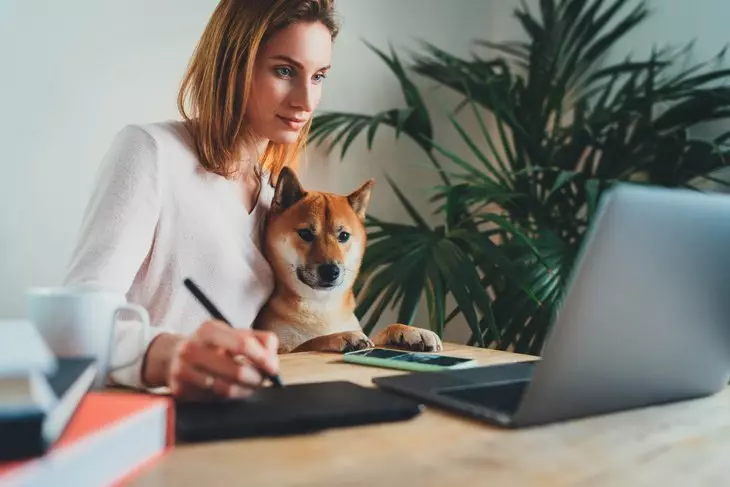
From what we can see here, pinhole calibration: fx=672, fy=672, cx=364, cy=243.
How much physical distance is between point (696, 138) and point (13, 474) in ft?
6.37

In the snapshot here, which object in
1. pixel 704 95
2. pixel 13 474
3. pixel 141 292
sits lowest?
pixel 141 292

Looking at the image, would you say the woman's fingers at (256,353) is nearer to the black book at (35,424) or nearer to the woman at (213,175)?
the black book at (35,424)

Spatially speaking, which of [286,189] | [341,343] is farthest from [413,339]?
[286,189]

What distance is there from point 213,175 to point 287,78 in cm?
22

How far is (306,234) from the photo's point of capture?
1.25 m

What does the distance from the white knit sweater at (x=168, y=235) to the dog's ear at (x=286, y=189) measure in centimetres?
4

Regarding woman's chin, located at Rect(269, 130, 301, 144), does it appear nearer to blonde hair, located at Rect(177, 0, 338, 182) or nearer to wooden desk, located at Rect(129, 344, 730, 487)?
blonde hair, located at Rect(177, 0, 338, 182)

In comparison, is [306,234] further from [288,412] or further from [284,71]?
[288,412]

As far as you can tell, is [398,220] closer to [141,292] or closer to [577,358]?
[141,292]

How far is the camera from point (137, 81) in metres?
1.63

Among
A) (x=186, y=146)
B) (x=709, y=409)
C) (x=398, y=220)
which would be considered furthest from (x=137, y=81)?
(x=709, y=409)

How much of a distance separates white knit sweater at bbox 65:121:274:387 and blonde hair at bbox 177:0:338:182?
3 centimetres

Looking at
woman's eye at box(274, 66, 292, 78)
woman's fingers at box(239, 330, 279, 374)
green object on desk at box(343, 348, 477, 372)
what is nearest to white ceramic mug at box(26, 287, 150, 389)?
woman's fingers at box(239, 330, 279, 374)

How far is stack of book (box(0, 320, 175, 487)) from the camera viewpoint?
1.23 feet
